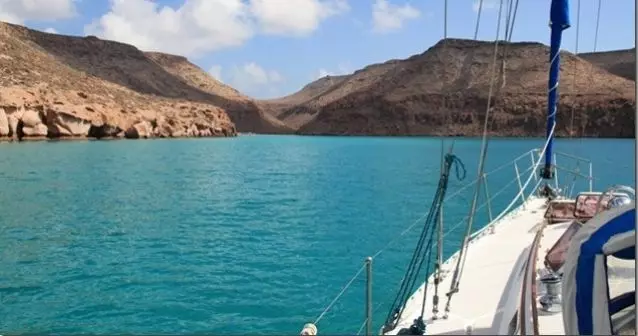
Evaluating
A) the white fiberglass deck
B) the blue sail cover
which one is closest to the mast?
the white fiberglass deck

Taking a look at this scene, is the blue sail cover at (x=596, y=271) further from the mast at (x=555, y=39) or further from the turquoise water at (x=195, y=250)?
the mast at (x=555, y=39)

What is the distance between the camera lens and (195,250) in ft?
53.9

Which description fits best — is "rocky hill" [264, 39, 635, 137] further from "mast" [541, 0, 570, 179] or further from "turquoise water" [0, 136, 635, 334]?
"mast" [541, 0, 570, 179]

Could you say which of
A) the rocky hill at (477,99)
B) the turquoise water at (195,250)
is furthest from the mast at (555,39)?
the rocky hill at (477,99)

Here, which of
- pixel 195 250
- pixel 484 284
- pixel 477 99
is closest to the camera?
pixel 484 284

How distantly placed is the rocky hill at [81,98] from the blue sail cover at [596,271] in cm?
7609

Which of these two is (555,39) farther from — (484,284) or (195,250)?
(195,250)

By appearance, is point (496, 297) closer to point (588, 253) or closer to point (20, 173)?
point (588, 253)

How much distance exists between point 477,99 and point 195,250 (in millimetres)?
138228

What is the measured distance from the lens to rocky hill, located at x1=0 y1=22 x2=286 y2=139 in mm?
74625

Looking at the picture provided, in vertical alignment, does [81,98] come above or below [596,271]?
above

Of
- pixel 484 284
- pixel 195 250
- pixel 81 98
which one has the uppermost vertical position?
pixel 81 98

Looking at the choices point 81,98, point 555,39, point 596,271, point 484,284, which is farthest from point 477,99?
point 596,271

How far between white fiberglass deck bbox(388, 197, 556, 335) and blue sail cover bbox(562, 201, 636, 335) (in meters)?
0.47
